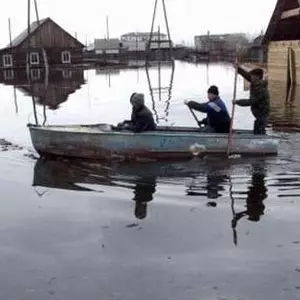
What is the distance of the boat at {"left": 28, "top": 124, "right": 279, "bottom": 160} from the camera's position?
36.8 ft

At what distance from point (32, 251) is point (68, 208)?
1.80 m

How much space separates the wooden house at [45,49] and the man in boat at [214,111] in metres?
52.6

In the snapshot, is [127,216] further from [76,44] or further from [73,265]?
[76,44]

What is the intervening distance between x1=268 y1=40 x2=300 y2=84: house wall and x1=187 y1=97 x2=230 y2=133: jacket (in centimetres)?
1882

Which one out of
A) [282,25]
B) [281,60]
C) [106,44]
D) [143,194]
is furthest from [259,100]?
[106,44]

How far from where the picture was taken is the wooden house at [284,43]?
3016 centimetres

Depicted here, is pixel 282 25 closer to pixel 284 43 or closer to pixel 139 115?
pixel 284 43

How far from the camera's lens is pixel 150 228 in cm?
735

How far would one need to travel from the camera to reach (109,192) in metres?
9.28

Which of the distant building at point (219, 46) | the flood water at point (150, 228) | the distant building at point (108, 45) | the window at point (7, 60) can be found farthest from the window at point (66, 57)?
the flood water at point (150, 228)

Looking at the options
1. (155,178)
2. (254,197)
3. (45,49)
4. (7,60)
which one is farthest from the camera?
(45,49)

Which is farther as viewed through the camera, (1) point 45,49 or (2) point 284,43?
(1) point 45,49

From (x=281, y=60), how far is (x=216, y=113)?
72.6ft

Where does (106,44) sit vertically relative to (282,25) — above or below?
below
